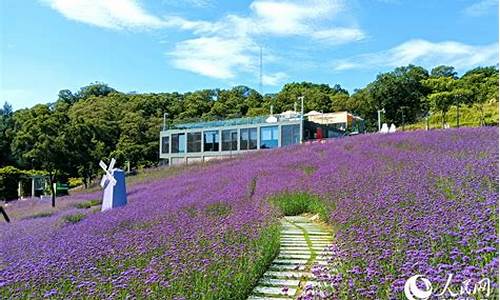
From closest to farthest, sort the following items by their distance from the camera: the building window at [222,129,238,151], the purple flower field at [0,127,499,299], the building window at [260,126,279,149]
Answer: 1. the purple flower field at [0,127,499,299]
2. the building window at [260,126,279,149]
3. the building window at [222,129,238,151]

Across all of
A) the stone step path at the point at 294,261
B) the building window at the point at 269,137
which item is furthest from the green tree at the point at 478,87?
the stone step path at the point at 294,261

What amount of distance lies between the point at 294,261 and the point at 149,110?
29.4 meters

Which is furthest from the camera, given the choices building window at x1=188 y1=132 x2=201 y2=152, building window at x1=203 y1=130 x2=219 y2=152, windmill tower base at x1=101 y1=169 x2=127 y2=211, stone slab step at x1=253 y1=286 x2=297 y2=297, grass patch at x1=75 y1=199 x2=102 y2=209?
building window at x1=188 y1=132 x2=201 y2=152

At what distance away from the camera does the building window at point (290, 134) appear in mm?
27406

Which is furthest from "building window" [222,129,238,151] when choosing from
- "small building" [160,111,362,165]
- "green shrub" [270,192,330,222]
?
"green shrub" [270,192,330,222]

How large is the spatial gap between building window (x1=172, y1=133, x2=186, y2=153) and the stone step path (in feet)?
88.8

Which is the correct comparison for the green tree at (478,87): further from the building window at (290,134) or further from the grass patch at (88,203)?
the grass patch at (88,203)

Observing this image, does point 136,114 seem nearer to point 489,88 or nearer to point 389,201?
point 489,88

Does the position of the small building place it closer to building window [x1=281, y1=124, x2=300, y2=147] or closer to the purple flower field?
building window [x1=281, y1=124, x2=300, y2=147]

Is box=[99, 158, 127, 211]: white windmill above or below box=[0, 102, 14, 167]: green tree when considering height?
below

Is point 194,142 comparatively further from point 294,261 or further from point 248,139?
point 294,261

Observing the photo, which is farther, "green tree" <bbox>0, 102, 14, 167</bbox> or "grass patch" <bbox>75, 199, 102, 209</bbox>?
"green tree" <bbox>0, 102, 14, 167</bbox>

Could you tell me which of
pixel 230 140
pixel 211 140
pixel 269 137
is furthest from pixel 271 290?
pixel 211 140

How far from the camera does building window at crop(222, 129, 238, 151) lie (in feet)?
99.8
